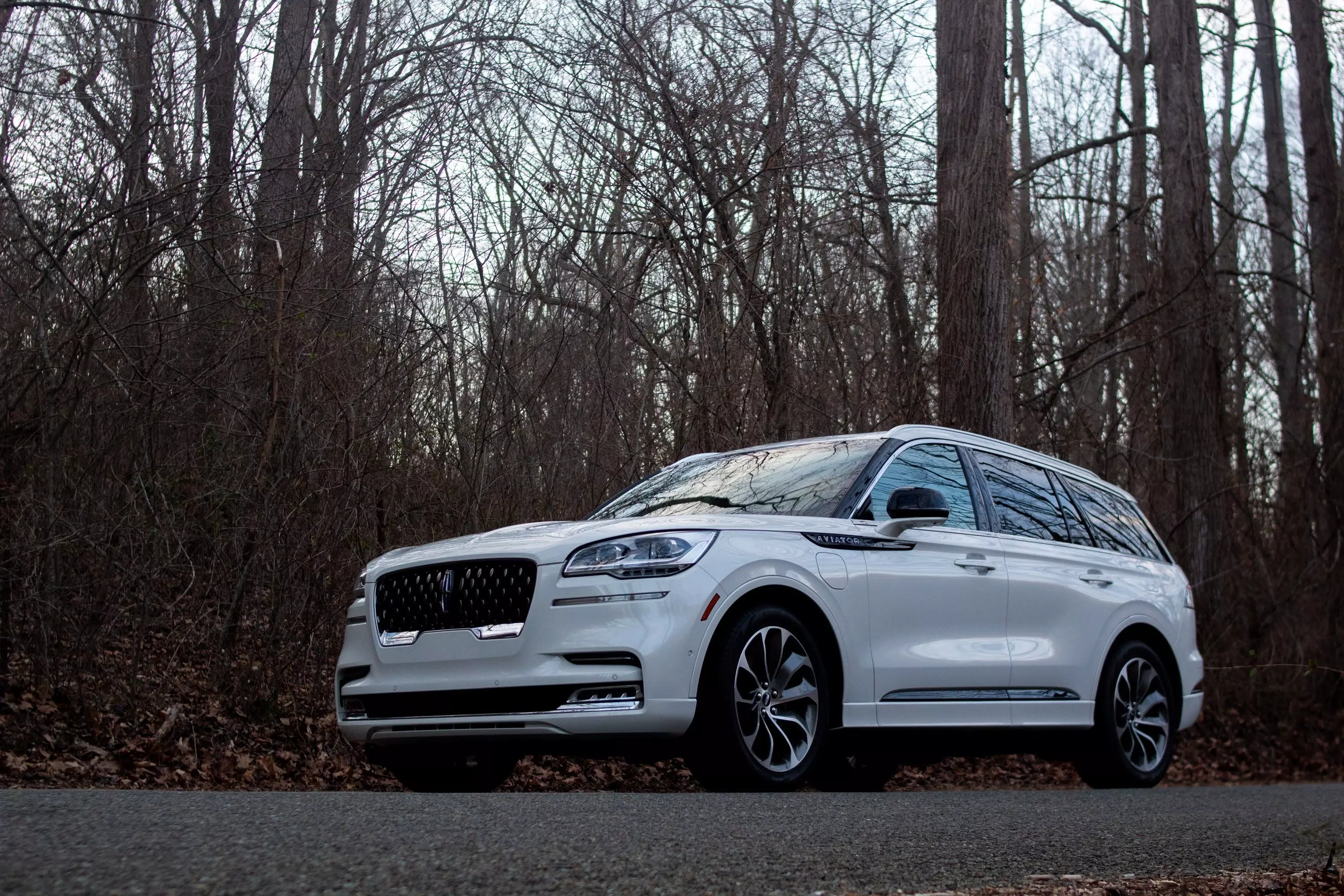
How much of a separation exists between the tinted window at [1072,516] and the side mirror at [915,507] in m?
1.97

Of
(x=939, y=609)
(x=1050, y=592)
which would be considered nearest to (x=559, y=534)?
(x=939, y=609)

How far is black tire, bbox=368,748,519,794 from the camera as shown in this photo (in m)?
7.34

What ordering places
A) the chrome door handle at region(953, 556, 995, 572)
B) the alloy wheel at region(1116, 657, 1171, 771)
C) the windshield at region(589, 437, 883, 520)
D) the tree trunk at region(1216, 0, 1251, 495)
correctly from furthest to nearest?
the tree trunk at region(1216, 0, 1251, 495), the alloy wheel at region(1116, 657, 1171, 771), the chrome door handle at region(953, 556, 995, 572), the windshield at region(589, 437, 883, 520)

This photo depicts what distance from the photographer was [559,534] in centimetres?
677

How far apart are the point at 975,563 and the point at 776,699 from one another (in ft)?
5.96

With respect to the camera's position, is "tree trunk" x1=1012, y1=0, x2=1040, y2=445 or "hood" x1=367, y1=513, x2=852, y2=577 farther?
"tree trunk" x1=1012, y1=0, x2=1040, y2=445

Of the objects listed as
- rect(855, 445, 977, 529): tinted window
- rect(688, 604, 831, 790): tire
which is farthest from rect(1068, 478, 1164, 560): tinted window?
rect(688, 604, 831, 790): tire

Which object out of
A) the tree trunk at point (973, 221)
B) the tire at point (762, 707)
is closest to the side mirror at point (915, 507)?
the tire at point (762, 707)

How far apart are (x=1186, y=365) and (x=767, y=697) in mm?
12573

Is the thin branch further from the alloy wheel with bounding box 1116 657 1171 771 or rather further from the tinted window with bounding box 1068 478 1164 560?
Answer: the alloy wheel with bounding box 1116 657 1171 771

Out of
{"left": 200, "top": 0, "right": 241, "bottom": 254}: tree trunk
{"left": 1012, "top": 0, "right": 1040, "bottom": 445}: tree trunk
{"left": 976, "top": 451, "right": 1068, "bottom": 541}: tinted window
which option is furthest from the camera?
{"left": 1012, "top": 0, "right": 1040, "bottom": 445}: tree trunk

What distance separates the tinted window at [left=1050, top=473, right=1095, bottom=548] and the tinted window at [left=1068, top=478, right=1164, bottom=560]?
9cm

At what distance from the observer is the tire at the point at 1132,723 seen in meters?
8.94

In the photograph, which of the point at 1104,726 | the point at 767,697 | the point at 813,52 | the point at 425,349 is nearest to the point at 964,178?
the point at 813,52
